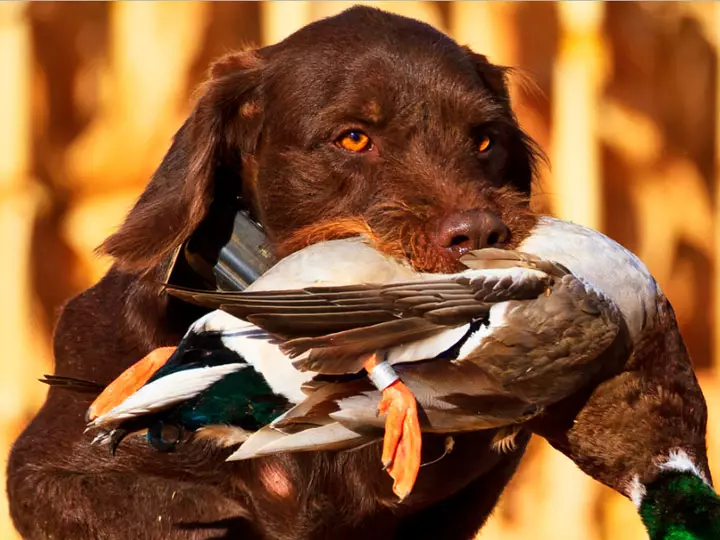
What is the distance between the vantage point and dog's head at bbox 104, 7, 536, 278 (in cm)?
380

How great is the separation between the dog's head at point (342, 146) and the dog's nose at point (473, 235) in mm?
85

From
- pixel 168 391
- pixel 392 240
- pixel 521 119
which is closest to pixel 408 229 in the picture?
pixel 392 240

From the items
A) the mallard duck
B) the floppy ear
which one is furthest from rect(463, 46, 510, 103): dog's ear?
the mallard duck

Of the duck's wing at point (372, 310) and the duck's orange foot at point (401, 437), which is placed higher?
the duck's wing at point (372, 310)

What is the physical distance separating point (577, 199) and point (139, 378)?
7161 millimetres

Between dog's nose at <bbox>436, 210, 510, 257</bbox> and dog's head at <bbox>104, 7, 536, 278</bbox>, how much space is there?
8 centimetres

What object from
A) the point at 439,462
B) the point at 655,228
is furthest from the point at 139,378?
the point at 655,228

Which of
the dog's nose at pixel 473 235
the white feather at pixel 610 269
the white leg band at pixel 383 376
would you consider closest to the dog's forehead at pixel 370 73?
the dog's nose at pixel 473 235

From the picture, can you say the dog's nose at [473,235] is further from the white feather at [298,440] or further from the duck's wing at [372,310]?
the white feather at [298,440]

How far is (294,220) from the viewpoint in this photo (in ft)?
13.0

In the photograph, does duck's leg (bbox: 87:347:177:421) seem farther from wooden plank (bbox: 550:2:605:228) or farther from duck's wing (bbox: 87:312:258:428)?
wooden plank (bbox: 550:2:605:228)

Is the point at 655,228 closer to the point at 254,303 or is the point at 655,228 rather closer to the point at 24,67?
the point at 24,67

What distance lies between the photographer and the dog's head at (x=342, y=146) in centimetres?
380

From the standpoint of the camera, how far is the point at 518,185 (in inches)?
171
